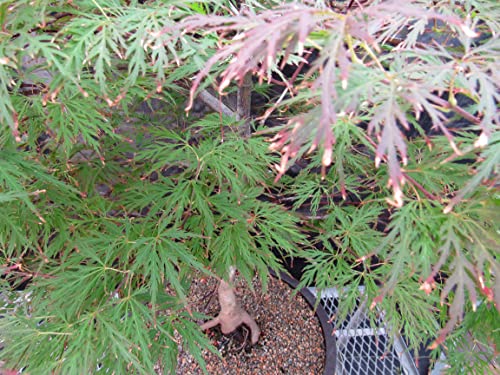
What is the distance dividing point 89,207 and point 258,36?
0.50 m

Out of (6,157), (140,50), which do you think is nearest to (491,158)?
(140,50)

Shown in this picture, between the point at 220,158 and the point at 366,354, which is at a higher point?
the point at 220,158

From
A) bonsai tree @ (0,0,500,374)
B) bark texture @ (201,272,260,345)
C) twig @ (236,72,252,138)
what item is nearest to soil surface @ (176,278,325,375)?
bark texture @ (201,272,260,345)

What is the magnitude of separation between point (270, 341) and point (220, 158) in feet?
1.90

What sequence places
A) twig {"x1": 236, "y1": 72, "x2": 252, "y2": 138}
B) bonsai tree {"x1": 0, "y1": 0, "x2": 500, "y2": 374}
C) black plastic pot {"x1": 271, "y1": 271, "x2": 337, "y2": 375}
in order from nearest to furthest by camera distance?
bonsai tree {"x1": 0, "y1": 0, "x2": 500, "y2": 374} < twig {"x1": 236, "y1": 72, "x2": 252, "y2": 138} < black plastic pot {"x1": 271, "y1": 271, "x2": 337, "y2": 375}

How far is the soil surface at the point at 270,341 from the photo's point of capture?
A: 0.90m

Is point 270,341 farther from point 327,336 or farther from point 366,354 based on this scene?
point 366,354

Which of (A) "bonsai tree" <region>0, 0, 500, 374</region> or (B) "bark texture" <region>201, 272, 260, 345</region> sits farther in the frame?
(B) "bark texture" <region>201, 272, 260, 345</region>

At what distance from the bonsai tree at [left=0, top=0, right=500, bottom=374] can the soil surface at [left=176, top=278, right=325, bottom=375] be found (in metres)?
0.28

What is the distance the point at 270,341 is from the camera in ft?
3.15

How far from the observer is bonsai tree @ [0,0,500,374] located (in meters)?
0.34

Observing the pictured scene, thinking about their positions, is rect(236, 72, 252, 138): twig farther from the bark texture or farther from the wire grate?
the wire grate

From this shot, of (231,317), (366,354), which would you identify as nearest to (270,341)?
(231,317)

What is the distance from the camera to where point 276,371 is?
0.90 meters
